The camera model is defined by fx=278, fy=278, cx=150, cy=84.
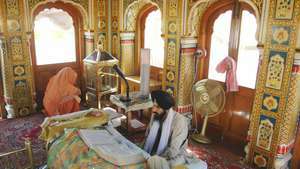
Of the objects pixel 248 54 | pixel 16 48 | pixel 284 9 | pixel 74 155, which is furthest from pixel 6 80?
pixel 284 9

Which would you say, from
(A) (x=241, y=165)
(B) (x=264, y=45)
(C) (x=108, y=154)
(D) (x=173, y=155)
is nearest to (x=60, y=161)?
(C) (x=108, y=154)

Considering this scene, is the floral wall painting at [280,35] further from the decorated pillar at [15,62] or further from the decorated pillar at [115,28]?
the decorated pillar at [15,62]

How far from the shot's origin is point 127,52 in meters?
6.61

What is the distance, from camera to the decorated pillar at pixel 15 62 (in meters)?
5.48

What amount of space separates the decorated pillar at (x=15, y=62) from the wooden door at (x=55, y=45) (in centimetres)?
46

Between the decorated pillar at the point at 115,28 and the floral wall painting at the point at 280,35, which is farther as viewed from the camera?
the decorated pillar at the point at 115,28

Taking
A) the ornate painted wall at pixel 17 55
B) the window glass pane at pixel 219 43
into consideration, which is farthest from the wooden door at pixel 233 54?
the ornate painted wall at pixel 17 55

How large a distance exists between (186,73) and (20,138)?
3.25 m

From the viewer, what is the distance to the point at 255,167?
14.1 ft

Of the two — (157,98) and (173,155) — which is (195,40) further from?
(173,155)

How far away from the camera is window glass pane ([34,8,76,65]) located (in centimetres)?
628

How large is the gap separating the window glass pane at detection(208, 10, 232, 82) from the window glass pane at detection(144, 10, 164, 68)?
49.3 inches

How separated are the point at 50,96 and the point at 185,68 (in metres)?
2.72

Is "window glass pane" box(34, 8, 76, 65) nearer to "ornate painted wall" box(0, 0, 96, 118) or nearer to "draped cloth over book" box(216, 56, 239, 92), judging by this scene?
"ornate painted wall" box(0, 0, 96, 118)
